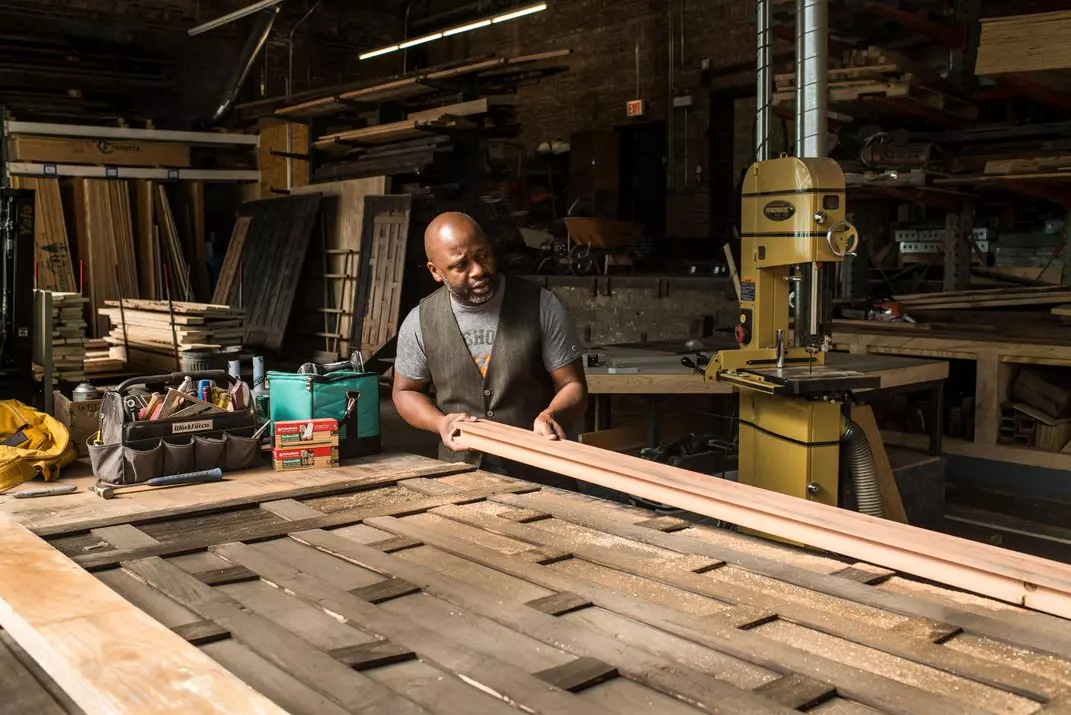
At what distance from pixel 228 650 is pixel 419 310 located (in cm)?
181

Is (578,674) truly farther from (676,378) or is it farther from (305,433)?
(676,378)

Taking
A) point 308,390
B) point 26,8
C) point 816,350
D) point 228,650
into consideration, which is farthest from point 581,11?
point 228,650

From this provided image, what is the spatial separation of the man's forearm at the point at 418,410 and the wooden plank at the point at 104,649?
1286 mm

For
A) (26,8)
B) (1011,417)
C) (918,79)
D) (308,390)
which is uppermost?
(26,8)

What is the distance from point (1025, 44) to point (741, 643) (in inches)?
→ 159

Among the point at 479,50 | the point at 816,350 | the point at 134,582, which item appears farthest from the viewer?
the point at 479,50

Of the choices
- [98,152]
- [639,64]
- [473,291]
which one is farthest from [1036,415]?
[98,152]

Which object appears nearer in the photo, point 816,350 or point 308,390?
point 308,390

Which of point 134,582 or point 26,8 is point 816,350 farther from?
point 26,8

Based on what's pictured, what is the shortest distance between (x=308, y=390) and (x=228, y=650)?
1508mm

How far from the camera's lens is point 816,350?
4020mm

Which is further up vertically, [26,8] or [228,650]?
[26,8]

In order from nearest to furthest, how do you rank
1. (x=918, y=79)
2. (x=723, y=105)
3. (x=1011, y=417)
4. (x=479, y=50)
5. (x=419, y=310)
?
(x=419, y=310) → (x=1011, y=417) → (x=918, y=79) → (x=723, y=105) → (x=479, y=50)

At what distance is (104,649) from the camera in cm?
146
